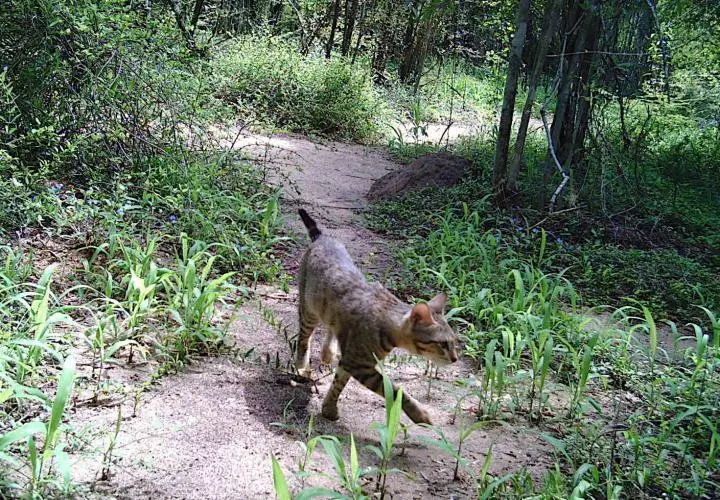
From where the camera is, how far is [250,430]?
3547mm

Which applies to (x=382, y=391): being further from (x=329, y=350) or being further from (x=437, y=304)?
(x=329, y=350)

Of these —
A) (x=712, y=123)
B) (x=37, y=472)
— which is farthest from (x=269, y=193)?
(x=712, y=123)

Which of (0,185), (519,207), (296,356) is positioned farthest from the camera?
(519,207)

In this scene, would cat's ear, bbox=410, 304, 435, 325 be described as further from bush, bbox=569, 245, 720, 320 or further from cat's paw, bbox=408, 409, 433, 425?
bush, bbox=569, 245, 720, 320

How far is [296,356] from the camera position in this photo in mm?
4383

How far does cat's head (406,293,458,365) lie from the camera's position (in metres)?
3.69

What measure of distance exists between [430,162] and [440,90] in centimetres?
963

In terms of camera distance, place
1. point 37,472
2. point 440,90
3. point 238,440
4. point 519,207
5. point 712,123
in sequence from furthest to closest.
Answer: point 440,90 → point 712,123 → point 519,207 → point 238,440 → point 37,472

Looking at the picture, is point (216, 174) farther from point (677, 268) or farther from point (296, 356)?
point (677, 268)

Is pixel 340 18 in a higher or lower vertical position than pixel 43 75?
higher

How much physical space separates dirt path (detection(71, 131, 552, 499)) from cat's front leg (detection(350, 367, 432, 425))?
11 centimetres

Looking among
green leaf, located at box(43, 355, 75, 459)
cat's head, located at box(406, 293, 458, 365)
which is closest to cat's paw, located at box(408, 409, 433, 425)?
cat's head, located at box(406, 293, 458, 365)

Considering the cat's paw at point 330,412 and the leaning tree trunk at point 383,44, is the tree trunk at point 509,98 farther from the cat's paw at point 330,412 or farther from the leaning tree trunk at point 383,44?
the leaning tree trunk at point 383,44

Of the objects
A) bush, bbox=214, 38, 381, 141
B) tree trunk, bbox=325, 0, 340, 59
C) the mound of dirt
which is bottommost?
the mound of dirt
